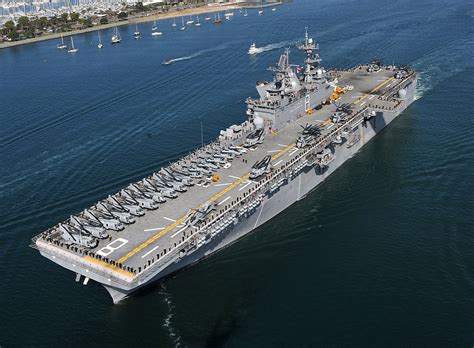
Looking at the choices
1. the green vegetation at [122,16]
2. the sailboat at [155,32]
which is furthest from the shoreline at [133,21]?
the sailboat at [155,32]

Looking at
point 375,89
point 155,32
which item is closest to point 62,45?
point 155,32

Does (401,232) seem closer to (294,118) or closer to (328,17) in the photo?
(294,118)

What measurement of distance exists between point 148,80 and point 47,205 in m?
44.2

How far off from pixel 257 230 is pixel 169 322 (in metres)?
12.4

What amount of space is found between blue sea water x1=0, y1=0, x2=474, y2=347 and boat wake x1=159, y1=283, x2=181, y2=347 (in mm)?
90

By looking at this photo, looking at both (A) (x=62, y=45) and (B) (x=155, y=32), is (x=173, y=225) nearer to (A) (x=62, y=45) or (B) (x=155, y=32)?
(A) (x=62, y=45)

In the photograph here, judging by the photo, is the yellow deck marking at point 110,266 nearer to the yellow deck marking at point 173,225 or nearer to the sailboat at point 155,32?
the yellow deck marking at point 173,225

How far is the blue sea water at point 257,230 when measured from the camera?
96.6 feet

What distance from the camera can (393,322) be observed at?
29062 millimetres

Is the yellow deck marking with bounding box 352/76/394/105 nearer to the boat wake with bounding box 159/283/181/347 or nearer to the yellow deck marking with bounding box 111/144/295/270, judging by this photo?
the yellow deck marking with bounding box 111/144/295/270

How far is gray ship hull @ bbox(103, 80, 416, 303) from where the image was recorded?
1266 inches

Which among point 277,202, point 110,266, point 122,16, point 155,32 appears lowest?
point 277,202

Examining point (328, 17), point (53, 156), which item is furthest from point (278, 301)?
point (328, 17)

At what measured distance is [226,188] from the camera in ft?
128
